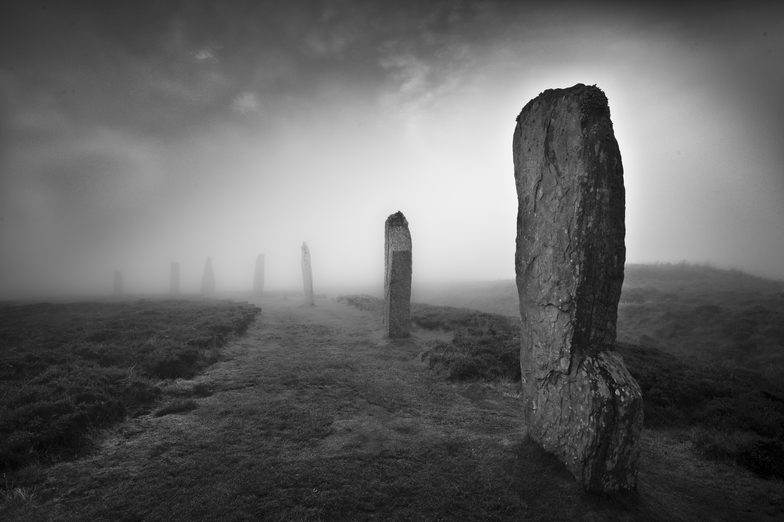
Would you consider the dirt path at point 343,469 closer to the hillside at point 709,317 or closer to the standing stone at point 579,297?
the standing stone at point 579,297

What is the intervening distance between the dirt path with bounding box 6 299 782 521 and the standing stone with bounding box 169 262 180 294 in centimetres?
4167

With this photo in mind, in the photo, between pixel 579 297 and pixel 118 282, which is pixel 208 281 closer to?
pixel 118 282

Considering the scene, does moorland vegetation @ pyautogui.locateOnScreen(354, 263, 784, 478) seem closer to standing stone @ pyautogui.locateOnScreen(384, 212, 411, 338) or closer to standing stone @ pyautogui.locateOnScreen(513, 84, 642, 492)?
standing stone @ pyautogui.locateOnScreen(384, 212, 411, 338)

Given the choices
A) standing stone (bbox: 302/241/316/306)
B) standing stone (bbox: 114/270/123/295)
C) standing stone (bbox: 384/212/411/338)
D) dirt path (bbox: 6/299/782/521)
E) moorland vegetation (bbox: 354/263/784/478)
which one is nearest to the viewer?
dirt path (bbox: 6/299/782/521)

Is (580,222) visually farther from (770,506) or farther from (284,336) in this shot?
(284,336)

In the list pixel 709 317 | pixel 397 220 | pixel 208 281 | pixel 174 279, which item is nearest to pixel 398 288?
pixel 397 220

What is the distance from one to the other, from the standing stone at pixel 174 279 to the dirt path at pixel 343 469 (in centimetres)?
4167

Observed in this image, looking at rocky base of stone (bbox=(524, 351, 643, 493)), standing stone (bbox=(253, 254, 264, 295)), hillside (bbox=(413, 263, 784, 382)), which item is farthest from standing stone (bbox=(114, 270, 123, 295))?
rocky base of stone (bbox=(524, 351, 643, 493))

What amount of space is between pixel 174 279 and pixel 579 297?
1943 inches

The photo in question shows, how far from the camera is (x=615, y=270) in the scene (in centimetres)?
474

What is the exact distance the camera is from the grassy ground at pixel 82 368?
5.13 meters

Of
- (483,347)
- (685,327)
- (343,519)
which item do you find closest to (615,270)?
(343,519)

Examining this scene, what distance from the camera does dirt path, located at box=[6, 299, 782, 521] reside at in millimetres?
3895

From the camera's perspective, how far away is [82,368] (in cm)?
775
